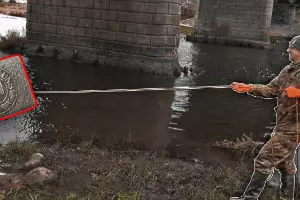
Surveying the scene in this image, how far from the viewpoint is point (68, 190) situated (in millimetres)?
4730

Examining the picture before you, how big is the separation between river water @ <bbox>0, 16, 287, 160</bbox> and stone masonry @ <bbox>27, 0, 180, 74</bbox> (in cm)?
86

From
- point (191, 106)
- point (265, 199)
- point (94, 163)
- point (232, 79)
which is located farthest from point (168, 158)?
point (232, 79)

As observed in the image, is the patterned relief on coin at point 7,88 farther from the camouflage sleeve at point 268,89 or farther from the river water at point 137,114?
the camouflage sleeve at point 268,89

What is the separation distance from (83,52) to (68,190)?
13.0 meters

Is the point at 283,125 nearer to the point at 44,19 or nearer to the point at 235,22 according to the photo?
the point at 44,19

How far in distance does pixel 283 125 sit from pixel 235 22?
31.5 metres

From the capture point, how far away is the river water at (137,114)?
→ 298 inches

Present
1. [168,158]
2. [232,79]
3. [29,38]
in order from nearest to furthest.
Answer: [168,158] < [232,79] < [29,38]

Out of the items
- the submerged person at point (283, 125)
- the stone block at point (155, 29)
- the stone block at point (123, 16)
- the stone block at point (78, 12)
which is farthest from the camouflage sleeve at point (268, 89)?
the stone block at point (78, 12)

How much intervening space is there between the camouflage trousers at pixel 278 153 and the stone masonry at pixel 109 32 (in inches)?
423

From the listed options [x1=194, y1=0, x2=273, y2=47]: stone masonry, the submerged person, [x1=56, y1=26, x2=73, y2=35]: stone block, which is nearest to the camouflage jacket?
the submerged person

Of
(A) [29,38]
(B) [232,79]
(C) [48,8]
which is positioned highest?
(C) [48,8]

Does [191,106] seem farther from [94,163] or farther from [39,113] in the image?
[94,163]

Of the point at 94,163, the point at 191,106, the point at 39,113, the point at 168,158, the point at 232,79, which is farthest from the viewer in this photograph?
the point at 232,79
